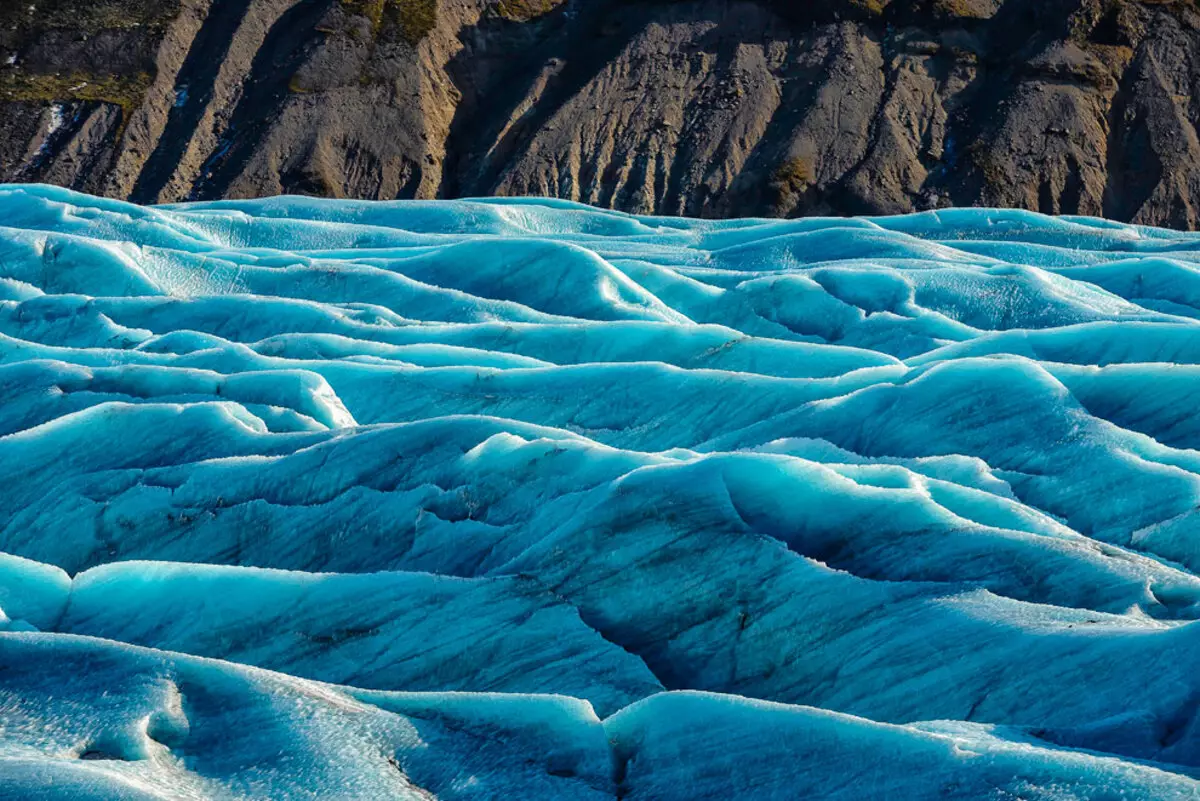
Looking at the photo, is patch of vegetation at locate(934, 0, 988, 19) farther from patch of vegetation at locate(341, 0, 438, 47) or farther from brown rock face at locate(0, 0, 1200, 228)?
patch of vegetation at locate(341, 0, 438, 47)

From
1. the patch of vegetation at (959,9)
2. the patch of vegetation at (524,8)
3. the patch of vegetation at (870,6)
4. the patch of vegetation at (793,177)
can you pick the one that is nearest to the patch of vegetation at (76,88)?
the patch of vegetation at (524,8)

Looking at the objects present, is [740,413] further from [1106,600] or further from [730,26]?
[730,26]

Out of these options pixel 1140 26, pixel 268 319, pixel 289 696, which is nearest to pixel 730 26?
pixel 1140 26

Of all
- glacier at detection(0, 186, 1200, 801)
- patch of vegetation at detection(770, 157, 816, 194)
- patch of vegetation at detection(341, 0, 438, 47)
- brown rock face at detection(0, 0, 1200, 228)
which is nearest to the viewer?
glacier at detection(0, 186, 1200, 801)

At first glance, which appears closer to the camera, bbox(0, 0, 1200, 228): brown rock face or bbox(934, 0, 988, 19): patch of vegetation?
bbox(0, 0, 1200, 228): brown rock face

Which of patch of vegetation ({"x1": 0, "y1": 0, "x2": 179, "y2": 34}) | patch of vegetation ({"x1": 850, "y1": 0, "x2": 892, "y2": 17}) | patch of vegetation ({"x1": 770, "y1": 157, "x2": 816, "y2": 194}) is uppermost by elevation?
patch of vegetation ({"x1": 850, "y1": 0, "x2": 892, "y2": 17})

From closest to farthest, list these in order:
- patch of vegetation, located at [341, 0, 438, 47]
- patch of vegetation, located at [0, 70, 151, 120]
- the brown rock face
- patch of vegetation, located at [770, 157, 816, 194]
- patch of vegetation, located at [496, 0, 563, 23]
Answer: patch of vegetation, located at [770, 157, 816, 194], the brown rock face, patch of vegetation, located at [0, 70, 151, 120], patch of vegetation, located at [341, 0, 438, 47], patch of vegetation, located at [496, 0, 563, 23]

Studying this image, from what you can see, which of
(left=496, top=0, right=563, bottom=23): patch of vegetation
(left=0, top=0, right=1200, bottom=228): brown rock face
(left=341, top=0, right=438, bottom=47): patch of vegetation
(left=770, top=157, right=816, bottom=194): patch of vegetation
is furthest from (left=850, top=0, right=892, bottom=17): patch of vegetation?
(left=341, top=0, right=438, bottom=47): patch of vegetation

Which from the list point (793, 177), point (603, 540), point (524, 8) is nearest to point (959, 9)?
point (793, 177)

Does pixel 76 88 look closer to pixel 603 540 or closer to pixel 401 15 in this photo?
pixel 401 15
